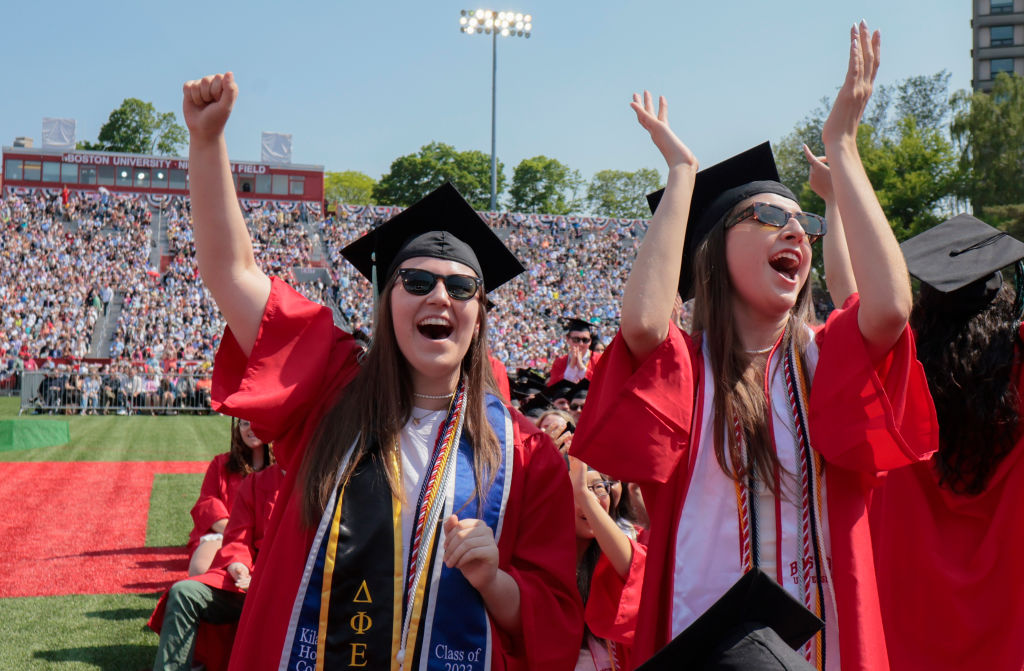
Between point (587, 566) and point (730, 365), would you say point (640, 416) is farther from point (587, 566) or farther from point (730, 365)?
point (587, 566)

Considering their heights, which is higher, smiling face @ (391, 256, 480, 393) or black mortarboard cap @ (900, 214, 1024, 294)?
black mortarboard cap @ (900, 214, 1024, 294)

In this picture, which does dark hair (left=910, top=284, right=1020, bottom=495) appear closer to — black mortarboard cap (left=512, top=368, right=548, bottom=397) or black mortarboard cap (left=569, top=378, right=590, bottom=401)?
black mortarboard cap (left=569, top=378, right=590, bottom=401)

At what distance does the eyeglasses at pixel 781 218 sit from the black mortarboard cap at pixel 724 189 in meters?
0.08

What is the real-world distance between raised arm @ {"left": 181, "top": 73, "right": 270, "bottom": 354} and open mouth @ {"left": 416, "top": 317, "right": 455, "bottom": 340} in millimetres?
418

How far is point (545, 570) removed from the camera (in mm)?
2322

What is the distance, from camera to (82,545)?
365 inches

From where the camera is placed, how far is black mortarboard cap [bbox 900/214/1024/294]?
2764mm

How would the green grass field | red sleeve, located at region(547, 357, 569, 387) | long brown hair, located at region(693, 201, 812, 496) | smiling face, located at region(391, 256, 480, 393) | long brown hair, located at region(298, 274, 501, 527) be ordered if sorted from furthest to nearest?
1. red sleeve, located at region(547, 357, 569, 387)
2. the green grass field
3. smiling face, located at region(391, 256, 480, 393)
4. long brown hair, located at region(298, 274, 501, 527)
5. long brown hair, located at region(693, 201, 812, 496)

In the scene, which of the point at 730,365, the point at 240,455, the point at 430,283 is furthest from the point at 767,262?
the point at 240,455

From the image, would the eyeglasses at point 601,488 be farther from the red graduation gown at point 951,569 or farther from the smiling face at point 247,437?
the smiling face at point 247,437

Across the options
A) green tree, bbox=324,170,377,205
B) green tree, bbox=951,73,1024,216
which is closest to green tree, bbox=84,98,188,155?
green tree, bbox=324,170,377,205

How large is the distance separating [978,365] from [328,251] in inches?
1571

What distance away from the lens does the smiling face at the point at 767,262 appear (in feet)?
7.23

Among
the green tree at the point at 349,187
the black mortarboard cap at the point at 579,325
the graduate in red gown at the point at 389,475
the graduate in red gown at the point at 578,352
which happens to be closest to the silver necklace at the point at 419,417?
the graduate in red gown at the point at 389,475
